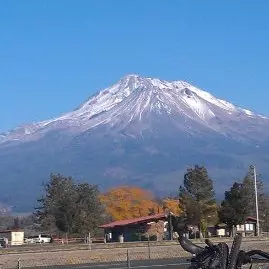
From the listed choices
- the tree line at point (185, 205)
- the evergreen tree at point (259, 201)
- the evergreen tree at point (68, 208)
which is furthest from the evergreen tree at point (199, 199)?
the evergreen tree at point (68, 208)

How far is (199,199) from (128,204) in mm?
58158

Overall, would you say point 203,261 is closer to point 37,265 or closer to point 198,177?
point 37,265

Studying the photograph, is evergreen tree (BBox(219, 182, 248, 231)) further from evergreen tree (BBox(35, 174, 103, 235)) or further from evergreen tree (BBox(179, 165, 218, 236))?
evergreen tree (BBox(35, 174, 103, 235))

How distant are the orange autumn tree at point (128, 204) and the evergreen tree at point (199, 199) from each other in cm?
4349

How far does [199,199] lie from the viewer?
85.9 m

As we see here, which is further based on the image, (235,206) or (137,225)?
(137,225)

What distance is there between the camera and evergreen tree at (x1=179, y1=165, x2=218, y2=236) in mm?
83562

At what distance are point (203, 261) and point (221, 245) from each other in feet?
0.78

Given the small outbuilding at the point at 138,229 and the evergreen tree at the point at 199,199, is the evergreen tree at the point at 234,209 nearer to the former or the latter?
the evergreen tree at the point at 199,199

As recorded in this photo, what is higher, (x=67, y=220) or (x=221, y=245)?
(x=67, y=220)

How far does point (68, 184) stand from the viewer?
94.7 metres

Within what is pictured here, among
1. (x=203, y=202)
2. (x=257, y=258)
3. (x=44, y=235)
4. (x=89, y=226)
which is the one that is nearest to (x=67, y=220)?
(x=89, y=226)

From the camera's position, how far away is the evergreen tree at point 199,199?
83562 millimetres

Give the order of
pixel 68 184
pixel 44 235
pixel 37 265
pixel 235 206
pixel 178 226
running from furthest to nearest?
1. pixel 44 235
2. pixel 68 184
3. pixel 235 206
4. pixel 37 265
5. pixel 178 226
